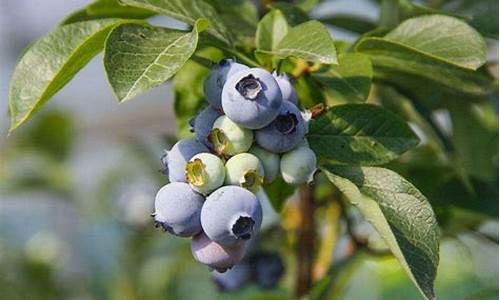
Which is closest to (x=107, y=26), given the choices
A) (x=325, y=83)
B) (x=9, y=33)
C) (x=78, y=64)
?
(x=78, y=64)

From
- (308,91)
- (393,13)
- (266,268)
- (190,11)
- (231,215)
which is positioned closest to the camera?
(231,215)

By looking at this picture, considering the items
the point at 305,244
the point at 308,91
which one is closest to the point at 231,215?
the point at 308,91

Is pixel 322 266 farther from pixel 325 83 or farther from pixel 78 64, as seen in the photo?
pixel 78 64

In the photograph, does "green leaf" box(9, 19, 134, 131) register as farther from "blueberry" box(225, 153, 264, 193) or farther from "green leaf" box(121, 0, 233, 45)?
"blueberry" box(225, 153, 264, 193)

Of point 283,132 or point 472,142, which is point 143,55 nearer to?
point 283,132

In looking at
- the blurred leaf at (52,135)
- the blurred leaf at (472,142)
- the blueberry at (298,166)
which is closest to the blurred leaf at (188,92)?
the blueberry at (298,166)

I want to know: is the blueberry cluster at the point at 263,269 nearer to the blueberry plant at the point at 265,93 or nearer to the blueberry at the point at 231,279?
the blueberry at the point at 231,279
